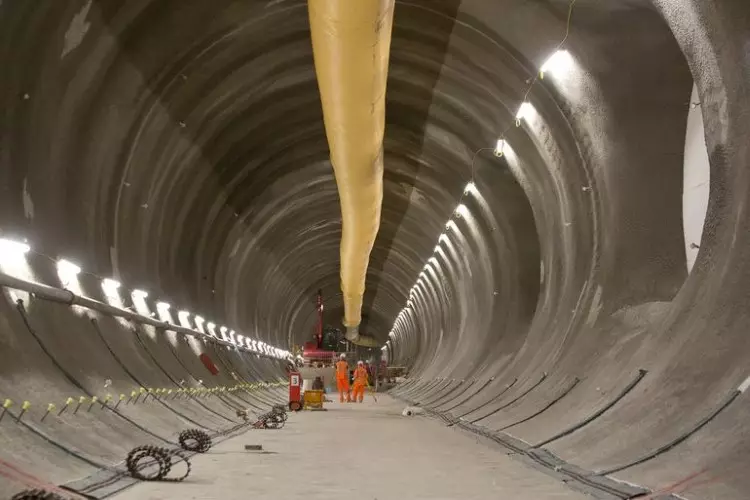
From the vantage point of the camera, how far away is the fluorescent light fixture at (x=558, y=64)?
10.8 m

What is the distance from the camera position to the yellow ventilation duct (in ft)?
30.4

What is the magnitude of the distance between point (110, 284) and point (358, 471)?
5.46m

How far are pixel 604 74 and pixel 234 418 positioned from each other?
916cm

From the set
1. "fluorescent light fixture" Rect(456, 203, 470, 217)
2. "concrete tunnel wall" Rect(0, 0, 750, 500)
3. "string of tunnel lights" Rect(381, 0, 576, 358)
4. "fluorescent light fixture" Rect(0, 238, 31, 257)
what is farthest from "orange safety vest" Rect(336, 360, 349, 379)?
"fluorescent light fixture" Rect(0, 238, 31, 257)

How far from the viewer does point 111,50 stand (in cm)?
1040

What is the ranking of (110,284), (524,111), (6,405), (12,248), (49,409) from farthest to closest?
(524,111), (110,284), (12,248), (49,409), (6,405)

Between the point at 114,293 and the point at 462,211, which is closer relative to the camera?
the point at 114,293

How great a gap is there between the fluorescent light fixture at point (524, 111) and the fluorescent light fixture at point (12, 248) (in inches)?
269

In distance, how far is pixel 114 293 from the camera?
42.1 ft

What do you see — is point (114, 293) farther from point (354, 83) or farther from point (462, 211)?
point (462, 211)

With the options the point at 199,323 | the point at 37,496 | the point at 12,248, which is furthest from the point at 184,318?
the point at 37,496

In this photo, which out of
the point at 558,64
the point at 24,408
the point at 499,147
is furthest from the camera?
the point at 499,147

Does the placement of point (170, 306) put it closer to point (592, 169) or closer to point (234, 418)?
point (234, 418)

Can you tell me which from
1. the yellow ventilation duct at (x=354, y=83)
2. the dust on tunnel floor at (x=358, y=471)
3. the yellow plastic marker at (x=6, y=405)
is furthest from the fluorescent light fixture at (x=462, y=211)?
the yellow plastic marker at (x=6, y=405)
